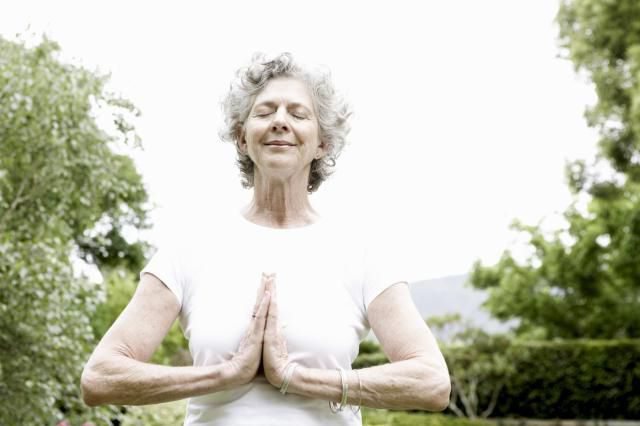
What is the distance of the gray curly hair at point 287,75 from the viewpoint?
2031 millimetres

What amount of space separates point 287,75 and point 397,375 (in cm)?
73

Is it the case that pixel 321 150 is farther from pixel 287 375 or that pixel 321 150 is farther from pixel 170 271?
pixel 287 375

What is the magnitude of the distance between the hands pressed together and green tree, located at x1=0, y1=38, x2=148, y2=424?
4.79 meters

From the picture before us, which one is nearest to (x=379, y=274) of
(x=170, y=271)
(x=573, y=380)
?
(x=170, y=271)

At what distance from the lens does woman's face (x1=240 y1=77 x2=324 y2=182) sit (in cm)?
200

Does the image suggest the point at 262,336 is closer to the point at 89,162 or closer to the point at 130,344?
the point at 130,344

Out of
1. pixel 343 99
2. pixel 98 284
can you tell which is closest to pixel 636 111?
pixel 98 284

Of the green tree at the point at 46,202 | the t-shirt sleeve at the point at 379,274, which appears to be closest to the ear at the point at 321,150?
the t-shirt sleeve at the point at 379,274

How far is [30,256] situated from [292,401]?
17.0 ft

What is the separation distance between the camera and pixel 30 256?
21.6ft

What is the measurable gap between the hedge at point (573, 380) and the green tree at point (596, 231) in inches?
88.8

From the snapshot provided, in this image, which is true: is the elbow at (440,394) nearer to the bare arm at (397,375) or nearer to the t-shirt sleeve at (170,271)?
the bare arm at (397,375)

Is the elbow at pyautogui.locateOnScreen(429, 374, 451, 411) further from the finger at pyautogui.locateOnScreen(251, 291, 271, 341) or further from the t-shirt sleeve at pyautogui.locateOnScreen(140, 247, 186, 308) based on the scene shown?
the t-shirt sleeve at pyautogui.locateOnScreen(140, 247, 186, 308)

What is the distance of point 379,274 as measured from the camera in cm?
197
